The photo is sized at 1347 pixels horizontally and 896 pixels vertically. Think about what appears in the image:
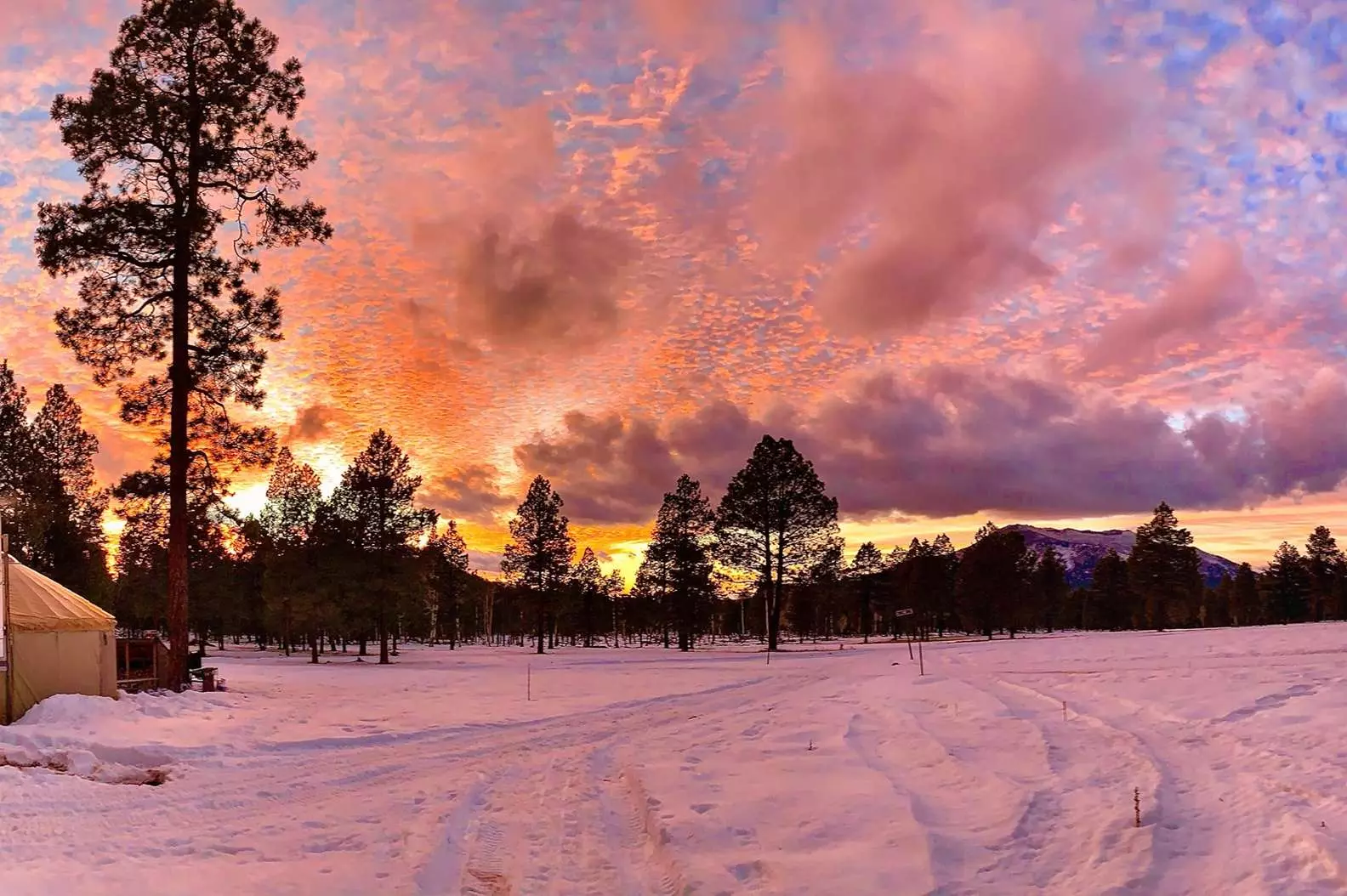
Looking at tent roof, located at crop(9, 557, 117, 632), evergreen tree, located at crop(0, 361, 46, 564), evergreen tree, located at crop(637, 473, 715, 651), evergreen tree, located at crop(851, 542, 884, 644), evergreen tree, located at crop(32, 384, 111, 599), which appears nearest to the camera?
tent roof, located at crop(9, 557, 117, 632)

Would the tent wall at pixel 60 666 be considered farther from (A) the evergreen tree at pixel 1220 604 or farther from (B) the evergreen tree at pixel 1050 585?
(A) the evergreen tree at pixel 1220 604

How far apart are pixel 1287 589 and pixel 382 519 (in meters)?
119

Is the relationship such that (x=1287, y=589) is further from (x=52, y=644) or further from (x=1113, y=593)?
(x=52, y=644)

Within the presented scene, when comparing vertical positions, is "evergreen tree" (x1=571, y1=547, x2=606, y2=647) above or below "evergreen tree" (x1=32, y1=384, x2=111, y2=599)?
below

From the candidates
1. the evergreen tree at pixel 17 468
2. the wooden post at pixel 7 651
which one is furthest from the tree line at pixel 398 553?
the wooden post at pixel 7 651

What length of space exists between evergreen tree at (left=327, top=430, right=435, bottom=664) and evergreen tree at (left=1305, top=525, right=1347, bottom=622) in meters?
108

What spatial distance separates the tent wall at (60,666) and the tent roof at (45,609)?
0.17 metres

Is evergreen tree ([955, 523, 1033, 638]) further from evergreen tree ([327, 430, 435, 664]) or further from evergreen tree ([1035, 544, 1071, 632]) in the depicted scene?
evergreen tree ([327, 430, 435, 664])

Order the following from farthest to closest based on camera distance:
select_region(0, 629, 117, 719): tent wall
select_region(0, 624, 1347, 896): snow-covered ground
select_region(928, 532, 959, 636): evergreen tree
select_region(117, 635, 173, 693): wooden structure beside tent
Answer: select_region(928, 532, 959, 636): evergreen tree
select_region(117, 635, 173, 693): wooden structure beside tent
select_region(0, 629, 117, 719): tent wall
select_region(0, 624, 1347, 896): snow-covered ground

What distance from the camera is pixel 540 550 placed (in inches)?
2425

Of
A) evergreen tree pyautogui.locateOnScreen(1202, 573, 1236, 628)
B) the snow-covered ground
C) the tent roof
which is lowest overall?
evergreen tree pyautogui.locateOnScreen(1202, 573, 1236, 628)

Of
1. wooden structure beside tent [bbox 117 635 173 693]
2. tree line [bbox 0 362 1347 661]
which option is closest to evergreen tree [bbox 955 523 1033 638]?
tree line [bbox 0 362 1347 661]

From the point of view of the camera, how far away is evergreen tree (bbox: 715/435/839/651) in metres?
53.2

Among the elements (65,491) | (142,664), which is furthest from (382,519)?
(142,664)
